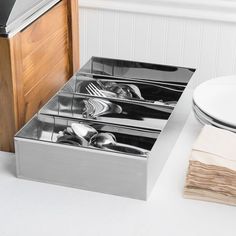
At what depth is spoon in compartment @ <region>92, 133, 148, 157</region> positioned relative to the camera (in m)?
1.13

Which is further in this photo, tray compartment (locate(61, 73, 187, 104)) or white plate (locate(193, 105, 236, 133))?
tray compartment (locate(61, 73, 187, 104))

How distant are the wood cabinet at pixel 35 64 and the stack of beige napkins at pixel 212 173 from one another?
0.34 meters

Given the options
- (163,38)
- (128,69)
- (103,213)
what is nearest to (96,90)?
(128,69)

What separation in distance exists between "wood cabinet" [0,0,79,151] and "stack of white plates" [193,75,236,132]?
0.99 feet

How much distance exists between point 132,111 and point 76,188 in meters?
Answer: 0.24

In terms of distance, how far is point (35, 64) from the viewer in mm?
1249

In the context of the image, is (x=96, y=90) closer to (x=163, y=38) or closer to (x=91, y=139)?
(x=91, y=139)

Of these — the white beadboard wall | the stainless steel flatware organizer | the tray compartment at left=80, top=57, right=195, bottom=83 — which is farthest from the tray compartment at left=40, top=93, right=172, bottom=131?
the white beadboard wall

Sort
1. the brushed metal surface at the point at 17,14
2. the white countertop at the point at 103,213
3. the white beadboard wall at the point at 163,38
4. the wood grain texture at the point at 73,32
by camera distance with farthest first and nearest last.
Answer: the white beadboard wall at the point at 163,38
the wood grain texture at the point at 73,32
the brushed metal surface at the point at 17,14
the white countertop at the point at 103,213

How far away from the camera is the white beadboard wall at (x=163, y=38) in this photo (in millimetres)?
1726

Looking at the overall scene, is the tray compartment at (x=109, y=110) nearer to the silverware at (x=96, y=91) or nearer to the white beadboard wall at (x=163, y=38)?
the silverware at (x=96, y=91)

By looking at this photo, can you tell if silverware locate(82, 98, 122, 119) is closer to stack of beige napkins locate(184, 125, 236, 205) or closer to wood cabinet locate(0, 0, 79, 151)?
wood cabinet locate(0, 0, 79, 151)

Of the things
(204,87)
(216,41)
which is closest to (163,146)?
(204,87)

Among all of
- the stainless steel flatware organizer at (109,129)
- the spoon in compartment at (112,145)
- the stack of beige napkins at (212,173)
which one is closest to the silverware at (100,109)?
the stainless steel flatware organizer at (109,129)
